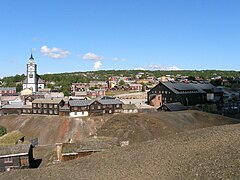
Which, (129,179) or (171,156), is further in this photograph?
(171,156)

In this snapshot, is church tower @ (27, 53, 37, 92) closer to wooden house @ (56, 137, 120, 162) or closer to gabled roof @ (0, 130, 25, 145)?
gabled roof @ (0, 130, 25, 145)

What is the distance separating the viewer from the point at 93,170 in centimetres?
2348

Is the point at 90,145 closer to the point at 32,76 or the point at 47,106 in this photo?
the point at 47,106

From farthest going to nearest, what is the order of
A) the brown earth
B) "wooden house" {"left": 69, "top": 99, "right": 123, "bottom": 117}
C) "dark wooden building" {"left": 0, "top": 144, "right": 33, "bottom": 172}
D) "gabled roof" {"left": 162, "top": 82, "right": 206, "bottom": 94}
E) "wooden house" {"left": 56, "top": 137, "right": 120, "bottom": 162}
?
"gabled roof" {"left": 162, "top": 82, "right": 206, "bottom": 94}, "wooden house" {"left": 69, "top": 99, "right": 123, "bottom": 117}, the brown earth, "dark wooden building" {"left": 0, "top": 144, "right": 33, "bottom": 172}, "wooden house" {"left": 56, "top": 137, "right": 120, "bottom": 162}

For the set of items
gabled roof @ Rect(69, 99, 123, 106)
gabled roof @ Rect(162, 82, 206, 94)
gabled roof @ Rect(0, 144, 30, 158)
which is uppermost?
gabled roof @ Rect(162, 82, 206, 94)

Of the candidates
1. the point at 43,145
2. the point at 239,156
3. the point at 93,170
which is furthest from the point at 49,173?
the point at 43,145

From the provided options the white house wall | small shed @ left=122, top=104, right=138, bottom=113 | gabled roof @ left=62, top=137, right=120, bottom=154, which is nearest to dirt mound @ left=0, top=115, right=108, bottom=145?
the white house wall

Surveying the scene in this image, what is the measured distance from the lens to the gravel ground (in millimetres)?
20250

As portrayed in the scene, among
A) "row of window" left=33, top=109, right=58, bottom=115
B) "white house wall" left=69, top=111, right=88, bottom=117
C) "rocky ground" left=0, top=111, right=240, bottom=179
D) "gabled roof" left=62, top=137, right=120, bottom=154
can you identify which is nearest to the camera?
"rocky ground" left=0, top=111, right=240, bottom=179

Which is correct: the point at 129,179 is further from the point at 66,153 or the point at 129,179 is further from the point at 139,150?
the point at 66,153

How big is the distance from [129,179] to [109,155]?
22.6ft

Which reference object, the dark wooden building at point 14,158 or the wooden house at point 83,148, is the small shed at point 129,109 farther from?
the dark wooden building at point 14,158

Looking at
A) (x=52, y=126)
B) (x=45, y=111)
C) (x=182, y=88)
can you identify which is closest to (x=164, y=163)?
(x=52, y=126)

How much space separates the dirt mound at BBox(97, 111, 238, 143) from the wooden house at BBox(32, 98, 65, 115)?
16.6m
